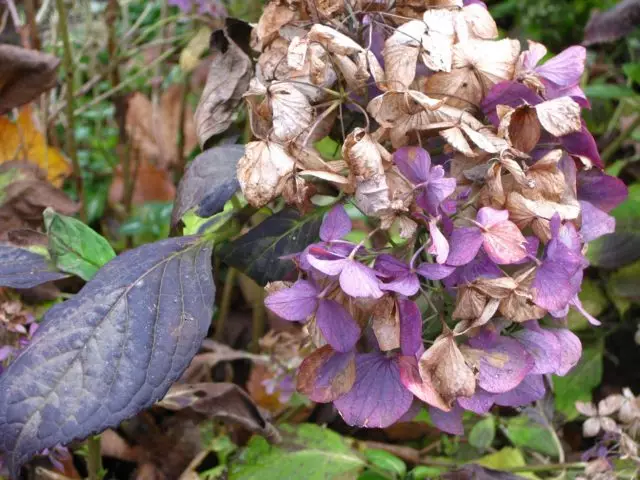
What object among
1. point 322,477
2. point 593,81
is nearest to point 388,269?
point 322,477

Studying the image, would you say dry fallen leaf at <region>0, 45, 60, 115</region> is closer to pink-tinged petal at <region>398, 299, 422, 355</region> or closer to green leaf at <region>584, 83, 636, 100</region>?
pink-tinged petal at <region>398, 299, 422, 355</region>

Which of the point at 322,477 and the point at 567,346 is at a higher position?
the point at 567,346

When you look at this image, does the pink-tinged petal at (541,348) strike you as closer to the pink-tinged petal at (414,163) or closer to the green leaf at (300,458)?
the pink-tinged petal at (414,163)

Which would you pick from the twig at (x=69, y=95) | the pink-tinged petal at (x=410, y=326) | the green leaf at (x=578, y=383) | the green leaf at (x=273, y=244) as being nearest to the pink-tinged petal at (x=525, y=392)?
the pink-tinged petal at (x=410, y=326)

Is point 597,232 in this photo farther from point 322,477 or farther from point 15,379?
point 15,379

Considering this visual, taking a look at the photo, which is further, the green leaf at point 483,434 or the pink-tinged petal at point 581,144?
the green leaf at point 483,434

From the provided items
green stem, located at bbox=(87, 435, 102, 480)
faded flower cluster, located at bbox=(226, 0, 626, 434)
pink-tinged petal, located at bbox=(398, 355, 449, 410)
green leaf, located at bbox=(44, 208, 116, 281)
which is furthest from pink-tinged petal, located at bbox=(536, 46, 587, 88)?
green stem, located at bbox=(87, 435, 102, 480)

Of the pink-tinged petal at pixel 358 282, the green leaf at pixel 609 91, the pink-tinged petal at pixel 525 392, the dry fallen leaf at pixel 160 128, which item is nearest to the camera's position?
the pink-tinged petal at pixel 358 282
